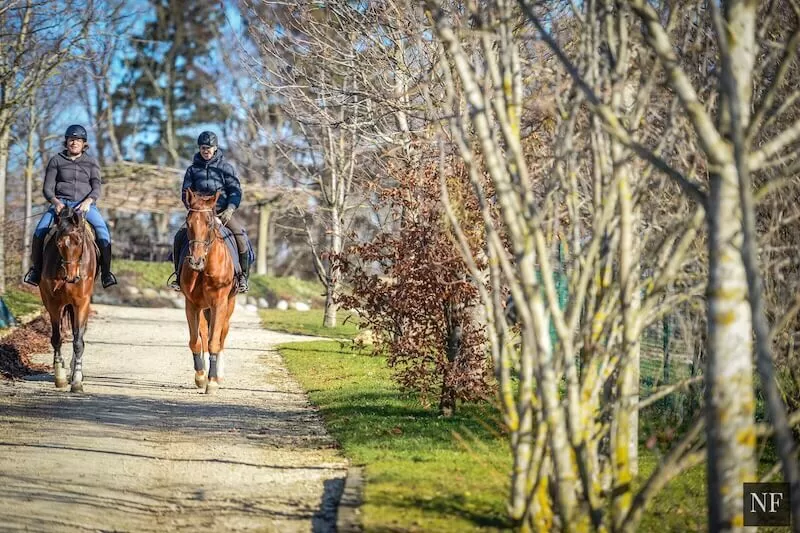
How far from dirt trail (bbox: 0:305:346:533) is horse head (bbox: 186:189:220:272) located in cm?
181

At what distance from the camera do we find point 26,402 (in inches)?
504

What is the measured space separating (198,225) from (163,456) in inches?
197

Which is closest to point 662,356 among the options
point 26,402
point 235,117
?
point 26,402

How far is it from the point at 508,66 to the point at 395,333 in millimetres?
6304

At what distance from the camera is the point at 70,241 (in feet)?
46.5

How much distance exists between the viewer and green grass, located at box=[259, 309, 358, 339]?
90.8 ft

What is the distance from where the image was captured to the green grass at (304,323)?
90.8 ft

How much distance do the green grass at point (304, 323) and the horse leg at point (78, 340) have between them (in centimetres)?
957

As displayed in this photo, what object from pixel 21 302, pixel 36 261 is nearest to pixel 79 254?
pixel 36 261

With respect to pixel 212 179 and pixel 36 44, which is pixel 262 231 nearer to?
pixel 36 44

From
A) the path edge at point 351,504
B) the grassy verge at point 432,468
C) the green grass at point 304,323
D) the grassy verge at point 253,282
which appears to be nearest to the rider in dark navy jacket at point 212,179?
the grassy verge at point 432,468

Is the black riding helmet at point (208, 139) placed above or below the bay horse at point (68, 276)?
above

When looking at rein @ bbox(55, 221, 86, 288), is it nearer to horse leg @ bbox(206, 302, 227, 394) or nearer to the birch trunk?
horse leg @ bbox(206, 302, 227, 394)

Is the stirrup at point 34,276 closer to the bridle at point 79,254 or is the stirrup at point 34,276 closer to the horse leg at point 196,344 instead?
the bridle at point 79,254
